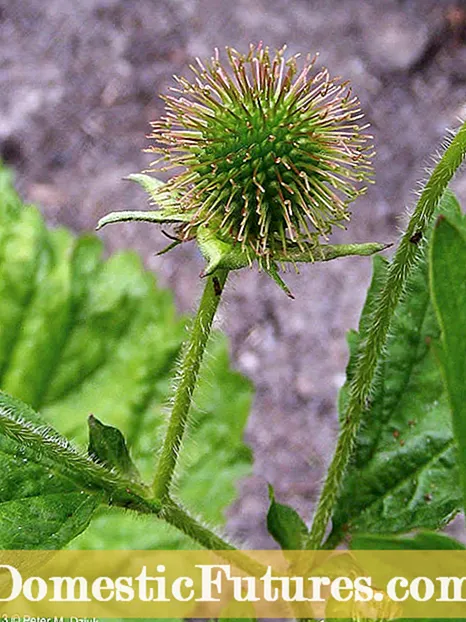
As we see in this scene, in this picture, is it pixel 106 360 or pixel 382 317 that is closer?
pixel 382 317

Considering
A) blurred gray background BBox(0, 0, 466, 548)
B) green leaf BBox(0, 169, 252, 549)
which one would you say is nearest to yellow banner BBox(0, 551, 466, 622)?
green leaf BBox(0, 169, 252, 549)

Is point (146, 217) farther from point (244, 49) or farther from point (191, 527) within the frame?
point (244, 49)

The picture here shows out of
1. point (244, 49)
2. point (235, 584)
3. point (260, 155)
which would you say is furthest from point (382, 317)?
point (244, 49)

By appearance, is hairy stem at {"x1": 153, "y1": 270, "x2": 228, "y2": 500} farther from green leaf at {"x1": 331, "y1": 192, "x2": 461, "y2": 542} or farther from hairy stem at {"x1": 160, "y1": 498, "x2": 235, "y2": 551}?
green leaf at {"x1": 331, "y1": 192, "x2": 461, "y2": 542}

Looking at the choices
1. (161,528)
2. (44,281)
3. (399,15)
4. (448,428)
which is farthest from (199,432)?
(399,15)

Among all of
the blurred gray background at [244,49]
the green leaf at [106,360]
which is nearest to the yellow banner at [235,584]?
the green leaf at [106,360]

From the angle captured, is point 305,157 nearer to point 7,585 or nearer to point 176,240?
point 176,240

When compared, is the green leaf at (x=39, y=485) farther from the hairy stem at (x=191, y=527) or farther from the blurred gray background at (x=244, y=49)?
the blurred gray background at (x=244, y=49)
